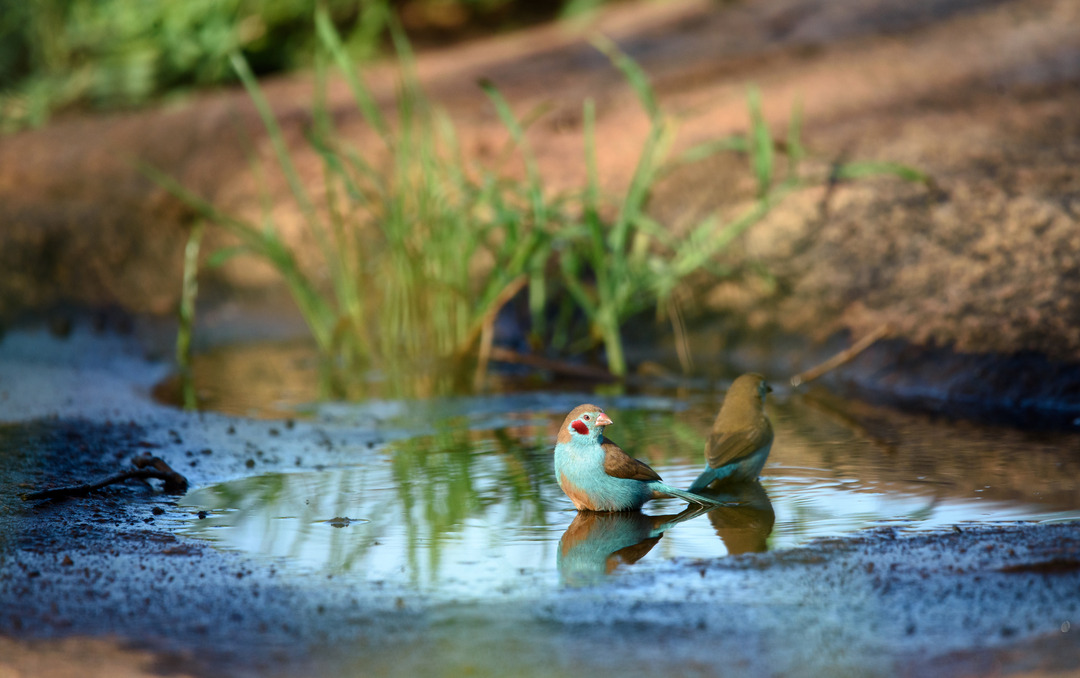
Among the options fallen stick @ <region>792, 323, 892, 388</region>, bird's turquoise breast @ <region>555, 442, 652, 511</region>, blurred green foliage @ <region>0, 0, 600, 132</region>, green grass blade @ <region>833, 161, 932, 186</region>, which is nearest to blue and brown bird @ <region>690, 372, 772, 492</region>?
bird's turquoise breast @ <region>555, 442, 652, 511</region>

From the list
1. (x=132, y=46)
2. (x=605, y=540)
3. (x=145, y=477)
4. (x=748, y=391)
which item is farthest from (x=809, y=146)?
(x=132, y=46)

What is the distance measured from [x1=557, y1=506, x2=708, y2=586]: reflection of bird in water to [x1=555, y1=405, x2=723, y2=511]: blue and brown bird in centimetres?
3

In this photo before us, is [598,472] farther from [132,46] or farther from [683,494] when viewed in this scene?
[132,46]

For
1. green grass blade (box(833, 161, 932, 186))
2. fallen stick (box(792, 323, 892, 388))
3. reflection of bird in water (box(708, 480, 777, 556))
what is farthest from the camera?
green grass blade (box(833, 161, 932, 186))

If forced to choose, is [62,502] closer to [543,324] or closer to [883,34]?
[543,324]

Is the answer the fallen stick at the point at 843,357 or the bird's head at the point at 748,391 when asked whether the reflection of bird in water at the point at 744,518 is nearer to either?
the bird's head at the point at 748,391

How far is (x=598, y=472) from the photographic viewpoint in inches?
85.9

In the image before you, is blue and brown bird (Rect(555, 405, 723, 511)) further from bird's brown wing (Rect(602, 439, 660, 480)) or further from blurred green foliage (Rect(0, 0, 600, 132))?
blurred green foliage (Rect(0, 0, 600, 132))

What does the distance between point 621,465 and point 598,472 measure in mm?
48

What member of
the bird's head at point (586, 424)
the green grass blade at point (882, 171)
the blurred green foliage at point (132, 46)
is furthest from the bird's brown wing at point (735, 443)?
the blurred green foliage at point (132, 46)

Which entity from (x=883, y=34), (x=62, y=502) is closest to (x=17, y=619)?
(x=62, y=502)

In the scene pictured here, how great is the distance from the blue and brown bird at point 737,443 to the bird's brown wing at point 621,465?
6.7 inches

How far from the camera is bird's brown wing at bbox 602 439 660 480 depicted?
2.17 meters

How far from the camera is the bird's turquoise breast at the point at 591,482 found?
7.16 feet
